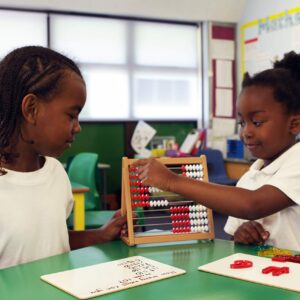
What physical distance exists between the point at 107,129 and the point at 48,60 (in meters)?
4.87

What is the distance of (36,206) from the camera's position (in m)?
1.32

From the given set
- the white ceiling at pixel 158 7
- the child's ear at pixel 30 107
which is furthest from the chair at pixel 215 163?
the child's ear at pixel 30 107

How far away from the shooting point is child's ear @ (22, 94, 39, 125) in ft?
4.11

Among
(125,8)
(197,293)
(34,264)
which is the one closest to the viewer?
(197,293)

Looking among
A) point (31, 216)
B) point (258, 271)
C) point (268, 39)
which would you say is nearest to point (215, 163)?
point (268, 39)

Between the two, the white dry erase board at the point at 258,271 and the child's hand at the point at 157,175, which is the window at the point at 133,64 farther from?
the white dry erase board at the point at 258,271

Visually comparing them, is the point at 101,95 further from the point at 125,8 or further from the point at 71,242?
the point at 71,242

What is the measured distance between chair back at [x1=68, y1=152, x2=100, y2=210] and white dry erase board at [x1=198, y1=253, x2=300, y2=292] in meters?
2.82

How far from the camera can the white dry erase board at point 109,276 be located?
3.00 feet

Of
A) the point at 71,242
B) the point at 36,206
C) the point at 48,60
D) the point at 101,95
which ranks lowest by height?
the point at 71,242

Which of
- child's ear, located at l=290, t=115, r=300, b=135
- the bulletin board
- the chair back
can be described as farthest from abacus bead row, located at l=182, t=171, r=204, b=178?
the bulletin board

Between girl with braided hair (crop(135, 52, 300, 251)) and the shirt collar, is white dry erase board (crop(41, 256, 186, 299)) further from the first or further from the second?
the shirt collar

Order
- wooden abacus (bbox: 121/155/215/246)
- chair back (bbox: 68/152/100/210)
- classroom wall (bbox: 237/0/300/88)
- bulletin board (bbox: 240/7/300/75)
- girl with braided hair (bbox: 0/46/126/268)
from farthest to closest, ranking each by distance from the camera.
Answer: classroom wall (bbox: 237/0/300/88) → bulletin board (bbox: 240/7/300/75) → chair back (bbox: 68/152/100/210) → wooden abacus (bbox: 121/155/215/246) → girl with braided hair (bbox: 0/46/126/268)

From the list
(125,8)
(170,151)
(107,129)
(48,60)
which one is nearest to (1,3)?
(125,8)
